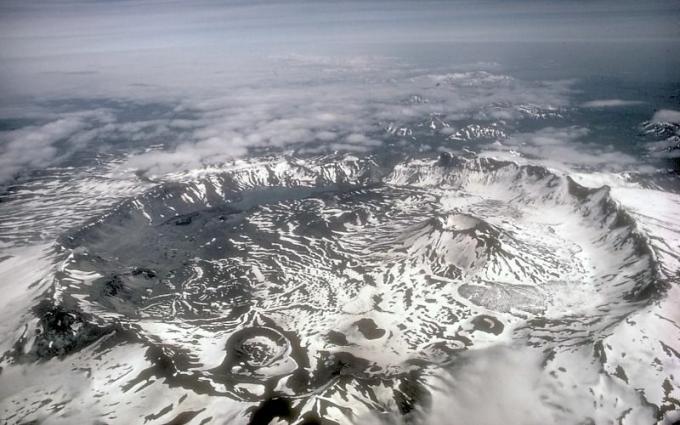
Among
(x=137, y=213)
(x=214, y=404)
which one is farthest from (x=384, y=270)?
(x=137, y=213)

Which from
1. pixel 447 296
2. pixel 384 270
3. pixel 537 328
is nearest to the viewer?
pixel 537 328

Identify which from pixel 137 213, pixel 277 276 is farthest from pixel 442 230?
pixel 137 213

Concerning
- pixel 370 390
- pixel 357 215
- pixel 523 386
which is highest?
pixel 370 390

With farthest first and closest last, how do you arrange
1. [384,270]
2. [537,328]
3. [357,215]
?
1. [357,215]
2. [384,270]
3. [537,328]

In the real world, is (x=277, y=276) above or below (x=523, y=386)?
below

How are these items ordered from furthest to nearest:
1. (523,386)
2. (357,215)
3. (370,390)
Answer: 1. (357,215)
2. (523,386)
3. (370,390)

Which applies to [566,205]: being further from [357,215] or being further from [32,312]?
[32,312]

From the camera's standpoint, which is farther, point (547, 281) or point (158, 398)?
point (547, 281)

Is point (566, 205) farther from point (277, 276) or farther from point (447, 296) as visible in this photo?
point (277, 276)

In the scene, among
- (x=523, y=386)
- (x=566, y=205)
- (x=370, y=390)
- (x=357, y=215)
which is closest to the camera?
(x=370, y=390)
